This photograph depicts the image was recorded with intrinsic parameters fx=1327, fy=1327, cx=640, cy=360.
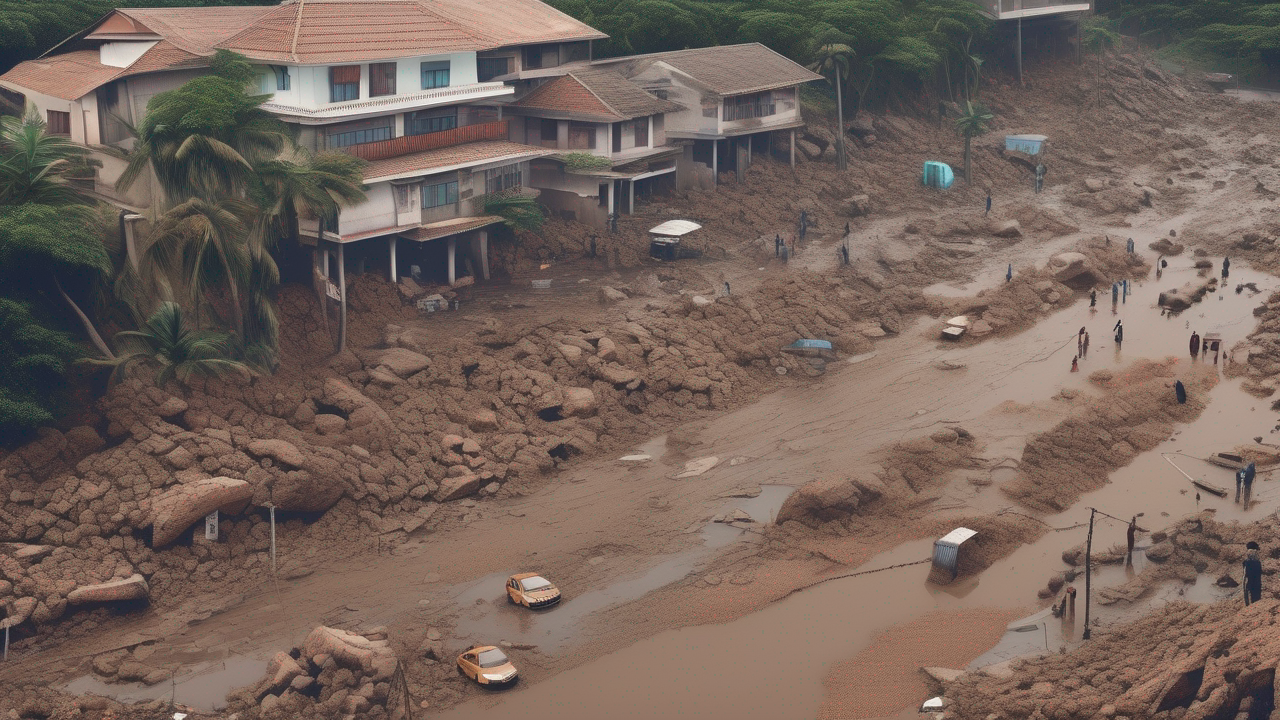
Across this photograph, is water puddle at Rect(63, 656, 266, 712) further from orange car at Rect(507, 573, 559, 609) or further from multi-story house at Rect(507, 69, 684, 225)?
multi-story house at Rect(507, 69, 684, 225)

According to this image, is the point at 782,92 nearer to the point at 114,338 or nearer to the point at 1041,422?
the point at 1041,422

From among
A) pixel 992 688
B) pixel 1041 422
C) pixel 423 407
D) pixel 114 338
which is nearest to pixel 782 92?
pixel 1041 422

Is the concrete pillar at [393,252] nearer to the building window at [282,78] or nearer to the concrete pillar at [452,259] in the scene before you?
the concrete pillar at [452,259]

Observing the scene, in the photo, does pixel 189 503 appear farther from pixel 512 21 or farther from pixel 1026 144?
pixel 1026 144

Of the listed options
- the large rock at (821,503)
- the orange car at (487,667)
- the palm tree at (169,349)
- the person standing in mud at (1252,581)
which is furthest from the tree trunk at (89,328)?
the person standing in mud at (1252,581)

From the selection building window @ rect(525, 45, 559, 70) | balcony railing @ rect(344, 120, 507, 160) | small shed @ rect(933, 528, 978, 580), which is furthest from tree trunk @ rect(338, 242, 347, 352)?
small shed @ rect(933, 528, 978, 580)

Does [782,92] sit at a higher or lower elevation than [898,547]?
higher

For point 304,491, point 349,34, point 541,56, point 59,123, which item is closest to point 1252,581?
point 304,491
